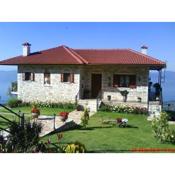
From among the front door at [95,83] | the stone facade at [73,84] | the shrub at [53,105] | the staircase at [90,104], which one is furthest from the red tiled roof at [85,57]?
the staircase at [90,104]

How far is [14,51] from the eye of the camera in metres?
13.4

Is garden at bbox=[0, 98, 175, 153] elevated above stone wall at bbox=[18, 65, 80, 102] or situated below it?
below

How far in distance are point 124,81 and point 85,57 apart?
7.42 ft

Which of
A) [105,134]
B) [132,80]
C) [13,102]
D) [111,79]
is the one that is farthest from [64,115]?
[132,80]

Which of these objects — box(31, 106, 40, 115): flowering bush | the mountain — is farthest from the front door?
the mountain

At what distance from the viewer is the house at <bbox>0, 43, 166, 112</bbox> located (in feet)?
46.8

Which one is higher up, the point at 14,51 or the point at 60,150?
the point at 14,51

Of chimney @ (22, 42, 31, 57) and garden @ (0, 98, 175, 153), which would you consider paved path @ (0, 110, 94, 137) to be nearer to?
garden @ (0, 98, 175, 153)

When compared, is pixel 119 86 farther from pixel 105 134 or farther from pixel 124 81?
pixel 105 134

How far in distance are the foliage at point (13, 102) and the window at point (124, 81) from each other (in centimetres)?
403

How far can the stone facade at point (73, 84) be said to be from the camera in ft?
46.7
